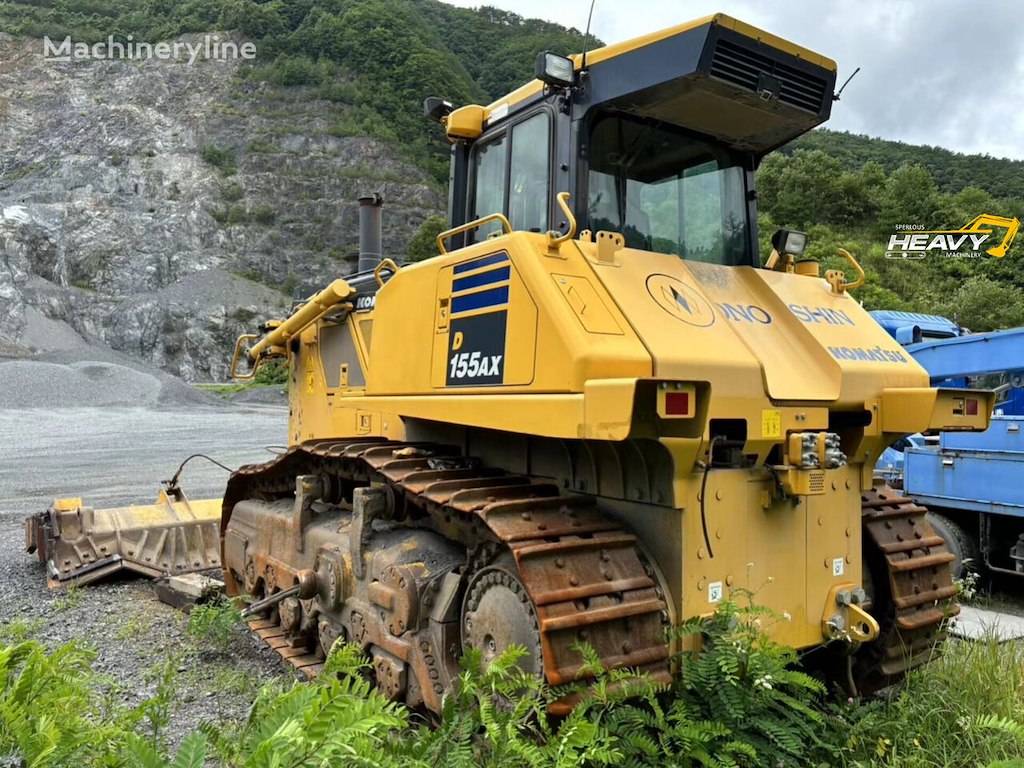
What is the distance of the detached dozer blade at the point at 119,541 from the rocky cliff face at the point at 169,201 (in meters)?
37.4

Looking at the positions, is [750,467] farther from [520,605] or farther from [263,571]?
[263,571]

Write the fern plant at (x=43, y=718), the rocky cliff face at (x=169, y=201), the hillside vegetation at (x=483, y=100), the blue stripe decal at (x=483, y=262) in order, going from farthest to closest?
the rocky cliff face at (x=169, y=201) < the hillside vegetation at (x=483, y=100) < the blue stripe decal at (x=483, y=262) < the fern plant at (x=43, y=718)

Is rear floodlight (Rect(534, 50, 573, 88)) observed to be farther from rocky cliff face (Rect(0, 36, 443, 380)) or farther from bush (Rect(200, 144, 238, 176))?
bush (Rect(200, 144, 238, 176))

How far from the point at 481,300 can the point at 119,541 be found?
5.40 m

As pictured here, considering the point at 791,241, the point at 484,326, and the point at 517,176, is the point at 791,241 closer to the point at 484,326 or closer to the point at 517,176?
the point at 517,176

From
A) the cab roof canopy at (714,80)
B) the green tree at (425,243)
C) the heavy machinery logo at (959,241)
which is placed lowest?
the cab roof canopy at (714,80)

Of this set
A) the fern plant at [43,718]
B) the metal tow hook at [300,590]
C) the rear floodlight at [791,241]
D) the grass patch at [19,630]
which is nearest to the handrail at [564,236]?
the rear floodlight at [791,241]

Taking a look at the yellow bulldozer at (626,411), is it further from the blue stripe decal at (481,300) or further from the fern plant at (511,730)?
the fern plant at (511,730)

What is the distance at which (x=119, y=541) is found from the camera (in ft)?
24.7

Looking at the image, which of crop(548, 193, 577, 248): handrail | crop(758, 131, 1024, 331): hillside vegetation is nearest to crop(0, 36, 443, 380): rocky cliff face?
crop(758, 131, 1024, 331): hillside vegetation

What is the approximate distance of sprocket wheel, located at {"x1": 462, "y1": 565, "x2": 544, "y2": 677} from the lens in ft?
10.3

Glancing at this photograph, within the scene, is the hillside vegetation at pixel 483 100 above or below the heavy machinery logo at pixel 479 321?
above

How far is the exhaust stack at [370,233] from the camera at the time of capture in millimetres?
7543

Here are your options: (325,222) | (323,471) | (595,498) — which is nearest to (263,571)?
(323,471)
